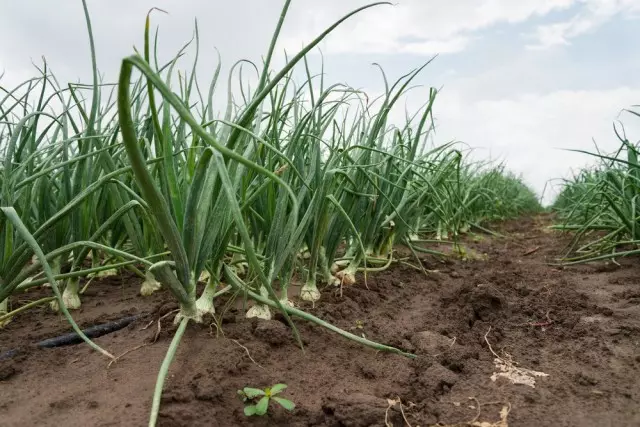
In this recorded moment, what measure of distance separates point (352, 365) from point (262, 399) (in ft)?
1.01

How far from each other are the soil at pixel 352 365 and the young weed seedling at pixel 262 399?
0.02 meters

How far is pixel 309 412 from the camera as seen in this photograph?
928 millimetres

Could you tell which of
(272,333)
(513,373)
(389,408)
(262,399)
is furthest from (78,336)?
(513,373)

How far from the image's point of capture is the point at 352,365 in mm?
1144

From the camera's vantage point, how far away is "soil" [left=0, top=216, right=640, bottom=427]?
915 millimetres

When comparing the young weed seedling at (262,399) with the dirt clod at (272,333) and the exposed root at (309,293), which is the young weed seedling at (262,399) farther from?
the exposed root at (309,293)

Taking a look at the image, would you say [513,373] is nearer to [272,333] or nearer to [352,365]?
[352,365]

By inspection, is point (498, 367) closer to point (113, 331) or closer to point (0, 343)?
point (113, 331)

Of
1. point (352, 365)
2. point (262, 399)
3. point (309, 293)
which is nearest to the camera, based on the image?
point (262, 399)

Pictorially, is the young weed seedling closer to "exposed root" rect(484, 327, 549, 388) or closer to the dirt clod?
the dirt clod

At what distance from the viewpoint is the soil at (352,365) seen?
92 centimetres

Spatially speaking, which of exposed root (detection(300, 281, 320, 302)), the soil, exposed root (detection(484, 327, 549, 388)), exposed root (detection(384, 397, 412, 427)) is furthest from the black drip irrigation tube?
exposed root (detection(484, 327, 549, 388))

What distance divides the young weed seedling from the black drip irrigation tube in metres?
0.49

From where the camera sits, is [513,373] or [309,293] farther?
[309,293]
